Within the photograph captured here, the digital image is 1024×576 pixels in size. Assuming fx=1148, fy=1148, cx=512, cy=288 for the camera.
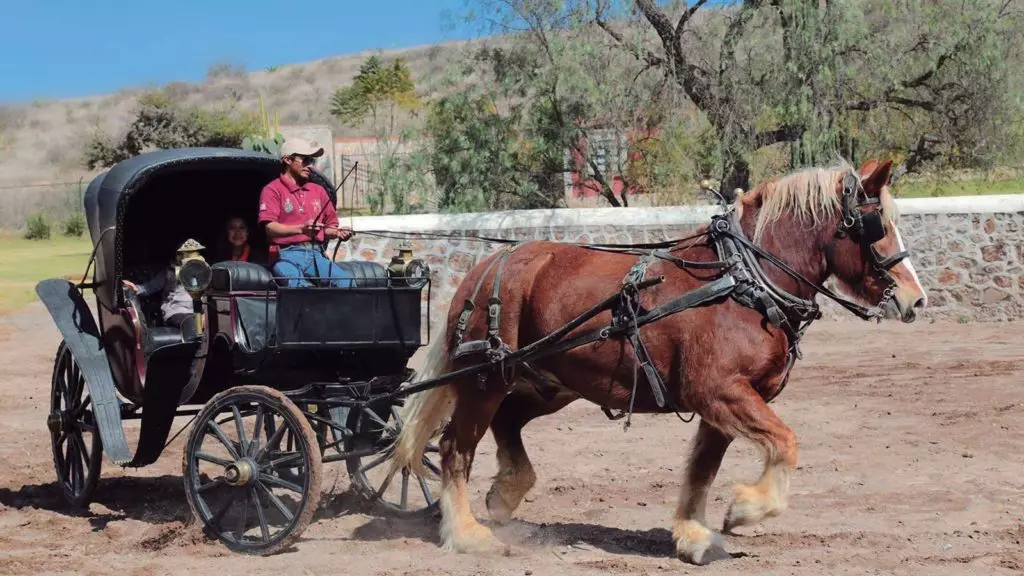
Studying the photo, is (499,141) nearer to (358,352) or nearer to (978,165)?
(978,165)

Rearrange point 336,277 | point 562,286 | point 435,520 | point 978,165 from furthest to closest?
1. point 978,165
2. point 435,520
3. point 336,277
4. point 562,286

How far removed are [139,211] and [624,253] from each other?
12.0 ft

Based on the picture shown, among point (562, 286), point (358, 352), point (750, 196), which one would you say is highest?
point (750, 196)

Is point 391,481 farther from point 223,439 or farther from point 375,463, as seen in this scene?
point 223,439

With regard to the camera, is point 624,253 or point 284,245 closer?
point 624,253

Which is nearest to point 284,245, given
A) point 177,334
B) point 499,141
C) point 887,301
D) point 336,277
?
point 336,277

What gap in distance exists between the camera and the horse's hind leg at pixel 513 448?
672 cm

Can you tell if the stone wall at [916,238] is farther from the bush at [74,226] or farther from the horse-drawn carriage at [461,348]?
the bush at [74,226]

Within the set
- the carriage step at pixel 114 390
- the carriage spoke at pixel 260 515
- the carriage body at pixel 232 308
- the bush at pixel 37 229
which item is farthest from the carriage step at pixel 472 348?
the bush at pixel 37 229

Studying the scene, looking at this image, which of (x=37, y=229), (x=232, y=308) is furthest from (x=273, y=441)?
(x=37, y=229)

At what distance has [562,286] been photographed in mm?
6156

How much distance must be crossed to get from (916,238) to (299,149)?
9.43 meters

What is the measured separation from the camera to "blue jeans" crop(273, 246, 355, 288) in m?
6.62

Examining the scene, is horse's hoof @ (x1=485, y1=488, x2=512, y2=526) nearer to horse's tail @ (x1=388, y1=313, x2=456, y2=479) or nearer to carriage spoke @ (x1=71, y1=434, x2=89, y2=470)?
horse's tail @ (x1=388, y1=313, x2=456, y2=479)
